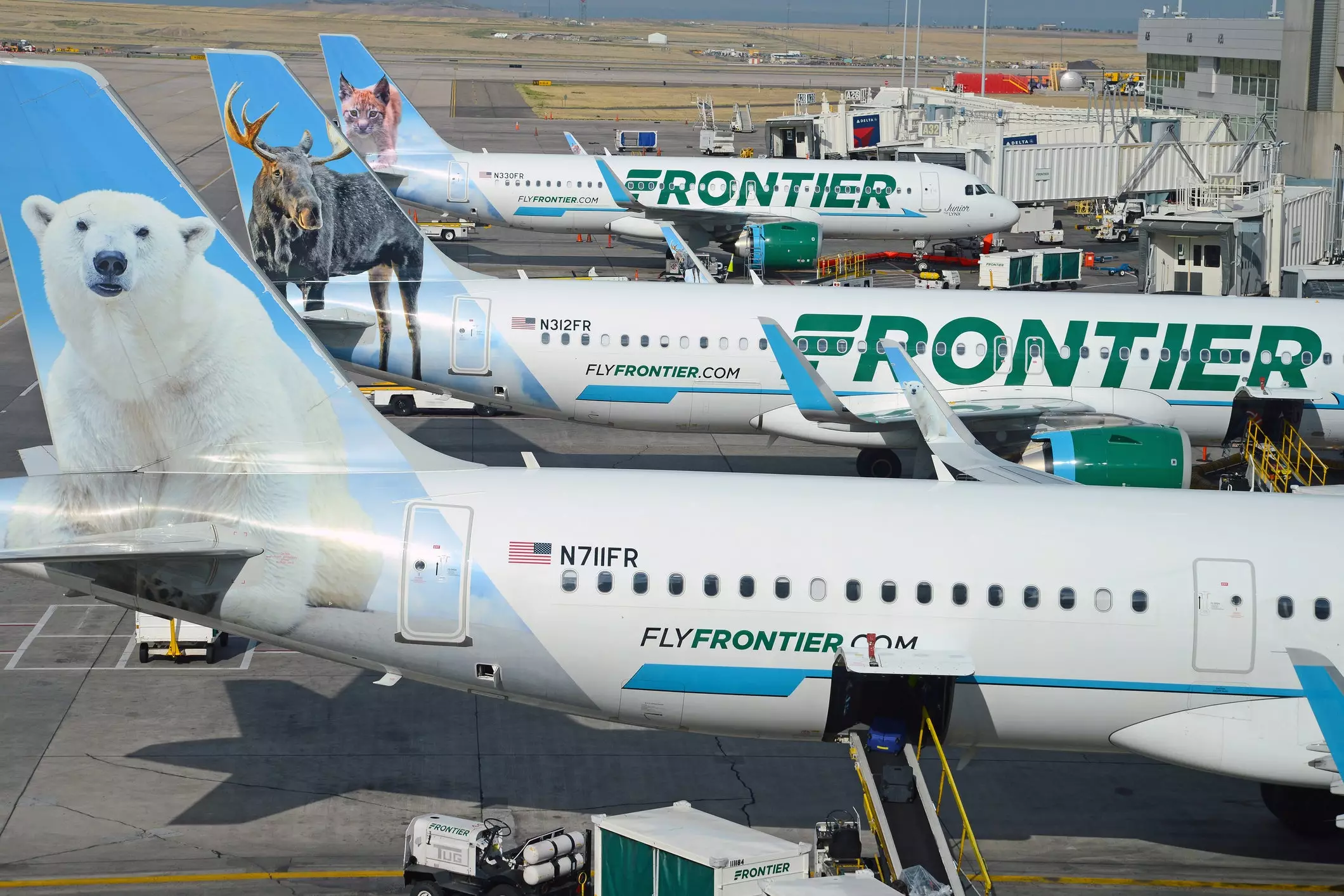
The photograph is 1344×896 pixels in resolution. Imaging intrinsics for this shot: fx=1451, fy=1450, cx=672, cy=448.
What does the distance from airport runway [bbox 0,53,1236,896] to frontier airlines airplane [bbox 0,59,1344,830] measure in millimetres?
1580

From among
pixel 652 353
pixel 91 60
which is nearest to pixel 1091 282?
pixel 652 353

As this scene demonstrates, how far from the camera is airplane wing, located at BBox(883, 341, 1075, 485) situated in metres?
24.4

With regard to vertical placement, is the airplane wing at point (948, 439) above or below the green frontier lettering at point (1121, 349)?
below

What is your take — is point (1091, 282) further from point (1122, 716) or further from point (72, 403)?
point (72, 403)

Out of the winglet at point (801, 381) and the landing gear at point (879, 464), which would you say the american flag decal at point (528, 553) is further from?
the landing gear at point (879, 464)

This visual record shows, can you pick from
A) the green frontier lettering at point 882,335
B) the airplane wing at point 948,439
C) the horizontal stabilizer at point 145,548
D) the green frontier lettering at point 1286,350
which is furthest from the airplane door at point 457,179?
the horizontal stabilizer at point 145,548

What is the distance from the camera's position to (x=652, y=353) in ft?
107

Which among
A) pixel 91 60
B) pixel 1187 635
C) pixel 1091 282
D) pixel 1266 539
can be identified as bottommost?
pixel 1187 635

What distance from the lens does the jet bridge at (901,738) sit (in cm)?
1595

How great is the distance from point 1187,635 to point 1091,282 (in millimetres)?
46941

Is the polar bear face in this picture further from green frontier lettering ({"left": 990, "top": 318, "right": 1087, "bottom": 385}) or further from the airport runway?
green frontier lettering ({"left": 990, "top": 318, "right": 1087, "bottom": 385})

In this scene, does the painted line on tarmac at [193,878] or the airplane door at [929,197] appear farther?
the airplane door at [929,197]

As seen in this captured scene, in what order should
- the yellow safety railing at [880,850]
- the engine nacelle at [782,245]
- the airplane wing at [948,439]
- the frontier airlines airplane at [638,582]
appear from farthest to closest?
the engine nacelle at [782,245], the airplane wing at [948,439], the frontier airlines airplane at [638,582], the yellow safety railing at [880,850]

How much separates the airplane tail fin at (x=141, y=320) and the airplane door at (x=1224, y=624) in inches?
382
